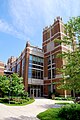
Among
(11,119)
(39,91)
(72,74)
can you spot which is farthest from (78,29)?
(39,91)

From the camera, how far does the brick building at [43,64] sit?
36406mm

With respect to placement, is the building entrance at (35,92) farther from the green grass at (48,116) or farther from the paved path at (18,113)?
the green grass at (48,116)

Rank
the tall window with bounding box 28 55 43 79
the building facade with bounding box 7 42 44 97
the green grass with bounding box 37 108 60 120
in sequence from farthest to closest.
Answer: the tall window with bounding box 28 55 43 79, the building facade with bounding box 7 42 44 97, the green grass with bounding box 37 108 60 120

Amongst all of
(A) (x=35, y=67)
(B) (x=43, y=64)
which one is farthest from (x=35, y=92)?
(B) (x=43, y=64)

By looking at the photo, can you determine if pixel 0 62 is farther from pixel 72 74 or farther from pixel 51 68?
pixel 72 74

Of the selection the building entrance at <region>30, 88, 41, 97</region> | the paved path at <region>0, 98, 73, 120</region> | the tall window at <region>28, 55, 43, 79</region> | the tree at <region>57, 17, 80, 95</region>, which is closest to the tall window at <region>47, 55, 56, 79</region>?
the tall window at <region>28, 55, 43, 79</region>

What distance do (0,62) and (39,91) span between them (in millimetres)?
12728

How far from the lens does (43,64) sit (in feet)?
132

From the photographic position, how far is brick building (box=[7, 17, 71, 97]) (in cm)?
3641

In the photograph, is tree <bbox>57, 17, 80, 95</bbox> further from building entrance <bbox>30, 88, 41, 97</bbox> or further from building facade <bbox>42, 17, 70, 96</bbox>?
building entrance <bbox>30, 88, 41, 97</bbox>

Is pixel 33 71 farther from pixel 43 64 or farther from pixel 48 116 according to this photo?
pixel 48 116

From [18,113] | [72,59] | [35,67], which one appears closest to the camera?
[72,59]

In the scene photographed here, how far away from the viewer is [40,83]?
38250 millimetres

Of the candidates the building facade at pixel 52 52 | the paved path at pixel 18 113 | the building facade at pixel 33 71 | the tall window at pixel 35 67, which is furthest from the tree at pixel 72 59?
the tall window at pixel 35 67
